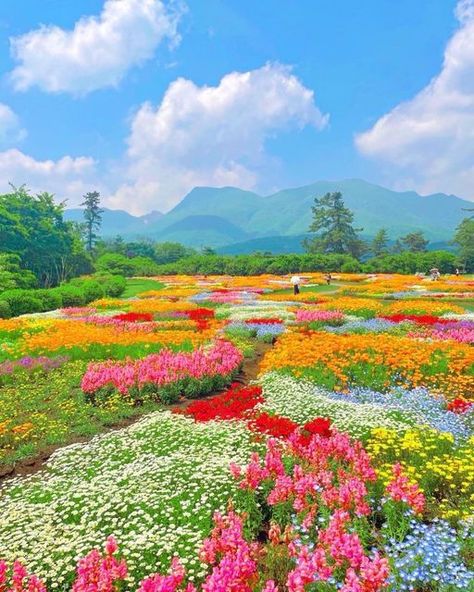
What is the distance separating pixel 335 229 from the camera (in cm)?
12631

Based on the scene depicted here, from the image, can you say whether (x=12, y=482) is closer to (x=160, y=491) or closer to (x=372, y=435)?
(x=160, y=491)

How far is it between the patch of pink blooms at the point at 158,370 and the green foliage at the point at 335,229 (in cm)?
11274

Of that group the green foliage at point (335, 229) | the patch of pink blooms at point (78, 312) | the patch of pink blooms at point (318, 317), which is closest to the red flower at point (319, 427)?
the patch of pink blooms at point (318, 317)

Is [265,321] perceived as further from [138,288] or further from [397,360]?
[138,288]

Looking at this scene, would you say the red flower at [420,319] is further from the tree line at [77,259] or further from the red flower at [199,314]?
the tree line at [77,259]

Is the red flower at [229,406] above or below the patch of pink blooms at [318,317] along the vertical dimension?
below

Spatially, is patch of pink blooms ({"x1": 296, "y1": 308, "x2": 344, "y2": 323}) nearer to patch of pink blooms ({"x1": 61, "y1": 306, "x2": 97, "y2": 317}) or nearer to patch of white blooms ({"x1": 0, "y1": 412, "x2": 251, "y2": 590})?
patch of pink blooms ({"x1": 61, "y1": 306, "x2": 97, "y2": 317})

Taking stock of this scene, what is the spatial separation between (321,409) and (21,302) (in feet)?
81.0

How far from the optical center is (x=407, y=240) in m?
129

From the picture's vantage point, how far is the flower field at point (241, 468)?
417cm

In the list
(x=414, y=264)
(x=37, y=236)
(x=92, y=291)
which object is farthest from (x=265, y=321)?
(x=414, y=264)

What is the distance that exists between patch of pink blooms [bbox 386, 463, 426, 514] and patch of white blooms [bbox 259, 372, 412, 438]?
209cm

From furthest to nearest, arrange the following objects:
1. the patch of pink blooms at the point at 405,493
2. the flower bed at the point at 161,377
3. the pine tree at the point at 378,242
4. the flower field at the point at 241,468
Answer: the pine tree at the point at 378,242
the flower bed at the point at 161,377
the patch of pink blooms at the point at 405,493
the flower field at the point at 241,468

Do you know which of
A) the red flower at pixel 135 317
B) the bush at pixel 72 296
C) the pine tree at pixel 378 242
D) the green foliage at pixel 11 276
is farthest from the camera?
the pine tree at pixel 378 242
